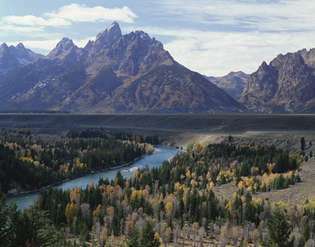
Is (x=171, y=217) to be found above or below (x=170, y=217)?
below

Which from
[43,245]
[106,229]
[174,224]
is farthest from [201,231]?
[43,245]

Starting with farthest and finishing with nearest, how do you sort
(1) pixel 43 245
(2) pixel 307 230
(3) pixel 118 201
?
(3) pixel 118 201 → (2) pixel 307 230 → (1) pixel 43 245

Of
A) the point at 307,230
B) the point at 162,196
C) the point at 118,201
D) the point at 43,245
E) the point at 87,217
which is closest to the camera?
the point at 43,245

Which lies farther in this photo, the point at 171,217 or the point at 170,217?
the point at 171,217

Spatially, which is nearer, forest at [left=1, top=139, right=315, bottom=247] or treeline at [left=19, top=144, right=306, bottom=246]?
forest at [left=1, top=139, right=315, bottom=247]

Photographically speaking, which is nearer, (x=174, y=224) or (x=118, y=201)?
(x=174, y=224)

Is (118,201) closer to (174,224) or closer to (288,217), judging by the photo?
(174,224)

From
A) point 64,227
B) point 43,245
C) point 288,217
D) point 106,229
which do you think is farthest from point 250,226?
point 43,245

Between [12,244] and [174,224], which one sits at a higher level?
[12,244]

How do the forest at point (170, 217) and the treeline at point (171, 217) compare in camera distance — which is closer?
the forest at point (170, 217)
